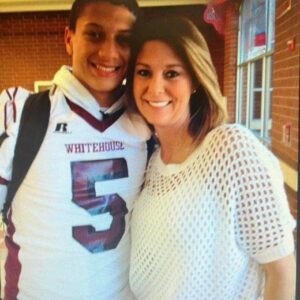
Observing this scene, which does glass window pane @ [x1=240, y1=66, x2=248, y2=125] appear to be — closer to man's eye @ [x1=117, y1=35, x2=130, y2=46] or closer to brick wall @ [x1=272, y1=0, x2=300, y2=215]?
brick wall @ [x1=272, y1=0, x2=300, y2=215]

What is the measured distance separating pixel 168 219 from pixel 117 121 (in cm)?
20

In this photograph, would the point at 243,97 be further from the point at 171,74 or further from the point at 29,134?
the point at 29,134

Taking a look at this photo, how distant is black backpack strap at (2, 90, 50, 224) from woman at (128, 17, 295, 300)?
0.16 m

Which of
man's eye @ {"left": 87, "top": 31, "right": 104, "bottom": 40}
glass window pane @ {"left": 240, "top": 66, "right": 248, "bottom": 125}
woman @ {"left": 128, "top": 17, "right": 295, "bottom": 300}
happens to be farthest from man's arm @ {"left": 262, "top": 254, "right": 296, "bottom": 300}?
man's eye @ {"left": 87, "top": 31, "right": 104, "bottom": 40}

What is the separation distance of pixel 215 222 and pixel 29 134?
0.33 meters

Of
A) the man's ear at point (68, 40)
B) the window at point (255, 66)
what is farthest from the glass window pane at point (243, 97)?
the man's ear at point (68, 40)

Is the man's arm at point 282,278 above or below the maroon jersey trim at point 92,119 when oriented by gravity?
below

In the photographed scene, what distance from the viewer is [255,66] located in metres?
0.70

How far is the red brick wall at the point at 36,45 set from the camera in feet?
2.08

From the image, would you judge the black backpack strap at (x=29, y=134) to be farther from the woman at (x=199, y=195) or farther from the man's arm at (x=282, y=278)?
the man's arm at (x=282, y=278)

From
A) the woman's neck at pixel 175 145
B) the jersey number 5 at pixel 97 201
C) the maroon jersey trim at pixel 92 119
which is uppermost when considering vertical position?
the maroon jersey trim at pixel 92 119

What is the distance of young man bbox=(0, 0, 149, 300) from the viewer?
0.62 metres

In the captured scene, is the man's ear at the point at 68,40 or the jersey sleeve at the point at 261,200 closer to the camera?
the jersey sleeve at the point at 261,200

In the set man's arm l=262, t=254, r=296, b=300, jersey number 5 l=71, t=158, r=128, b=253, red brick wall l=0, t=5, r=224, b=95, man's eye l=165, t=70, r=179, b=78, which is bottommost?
man's arm l=262, t=254, r=296, b=300
